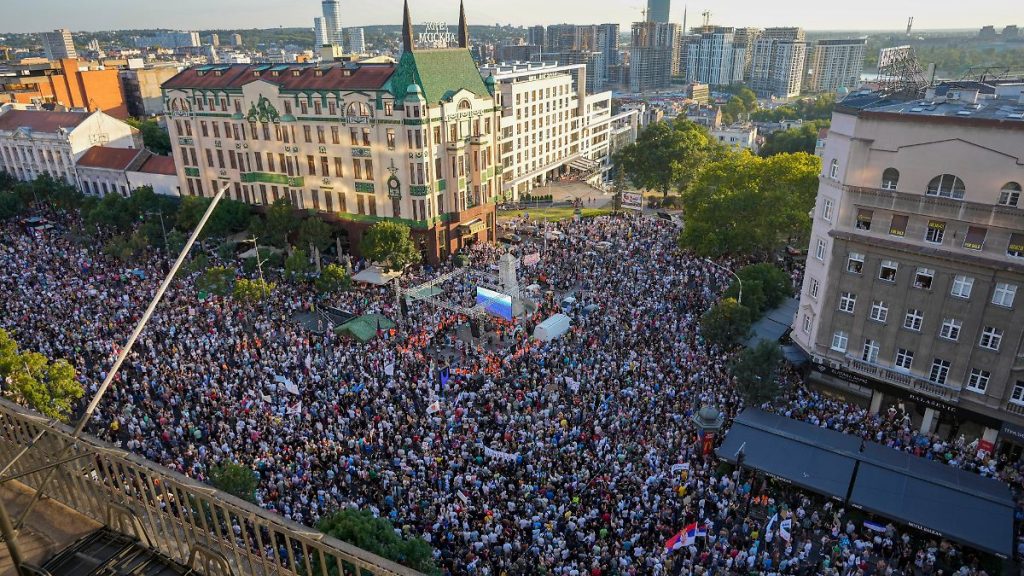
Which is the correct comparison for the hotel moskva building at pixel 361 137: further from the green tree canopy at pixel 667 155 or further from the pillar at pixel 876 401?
the pillar at pixel 876 401

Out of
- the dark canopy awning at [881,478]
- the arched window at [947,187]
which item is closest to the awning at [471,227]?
the dark canopy awning at [881,478]

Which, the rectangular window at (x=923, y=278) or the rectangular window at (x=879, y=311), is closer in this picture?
the rectangular window at (x=923, y=278)

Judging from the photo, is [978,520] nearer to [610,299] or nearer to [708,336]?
[708,336]

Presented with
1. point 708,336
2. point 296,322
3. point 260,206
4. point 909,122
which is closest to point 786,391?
point 708,336

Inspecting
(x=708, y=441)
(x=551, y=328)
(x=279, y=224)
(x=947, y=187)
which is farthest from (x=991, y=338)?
(x=279, y=224)

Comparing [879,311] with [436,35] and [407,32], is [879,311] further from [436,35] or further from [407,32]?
[436,35]

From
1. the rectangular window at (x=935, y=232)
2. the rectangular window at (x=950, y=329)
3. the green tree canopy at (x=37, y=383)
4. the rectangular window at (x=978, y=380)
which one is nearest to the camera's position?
the green tree canopy at (x=37, y=383)
